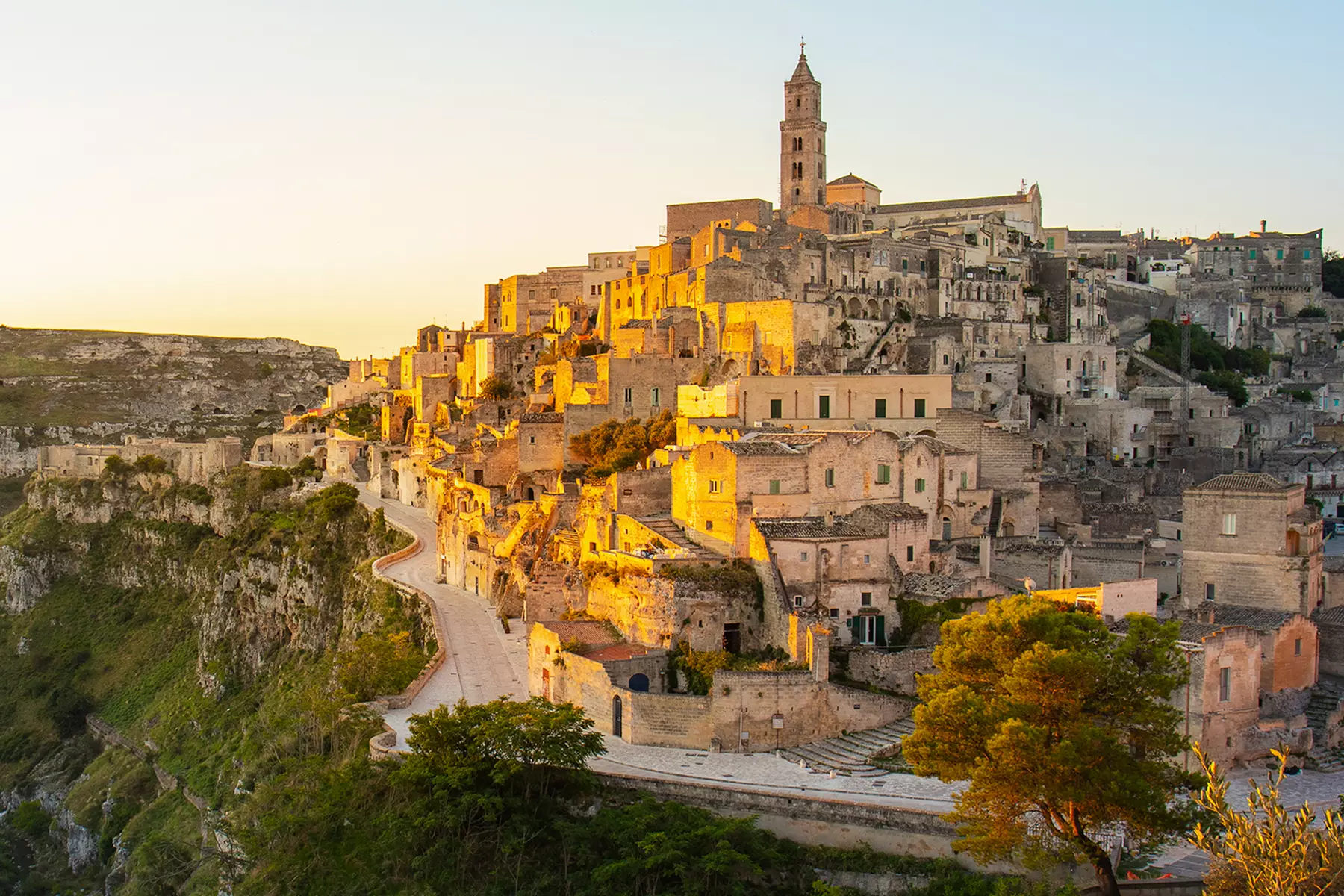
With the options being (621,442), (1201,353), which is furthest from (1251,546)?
(1201,353)

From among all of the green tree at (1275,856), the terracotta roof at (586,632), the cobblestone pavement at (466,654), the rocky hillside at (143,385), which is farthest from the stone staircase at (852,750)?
the rocky hillside at (143,385)

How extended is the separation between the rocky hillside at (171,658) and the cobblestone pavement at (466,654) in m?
0.97

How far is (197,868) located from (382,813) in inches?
493

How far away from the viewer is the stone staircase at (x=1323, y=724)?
25.4 metres

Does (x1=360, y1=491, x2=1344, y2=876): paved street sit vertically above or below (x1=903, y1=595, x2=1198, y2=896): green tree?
below

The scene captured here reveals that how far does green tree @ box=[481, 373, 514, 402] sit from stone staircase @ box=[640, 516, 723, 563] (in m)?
26.6

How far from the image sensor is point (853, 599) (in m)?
29.1

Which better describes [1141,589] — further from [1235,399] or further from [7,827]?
[7,827]

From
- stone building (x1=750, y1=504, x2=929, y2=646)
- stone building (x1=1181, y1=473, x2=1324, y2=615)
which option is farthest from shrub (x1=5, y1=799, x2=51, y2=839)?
stone building (x1=1181, y1=473, x2=1324, y2=615)

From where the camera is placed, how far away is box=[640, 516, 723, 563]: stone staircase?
30672 mm

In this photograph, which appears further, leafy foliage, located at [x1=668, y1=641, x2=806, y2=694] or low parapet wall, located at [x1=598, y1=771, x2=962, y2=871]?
leafy foliage, located at [x1=668, y1=641, x2=806, y2=694]

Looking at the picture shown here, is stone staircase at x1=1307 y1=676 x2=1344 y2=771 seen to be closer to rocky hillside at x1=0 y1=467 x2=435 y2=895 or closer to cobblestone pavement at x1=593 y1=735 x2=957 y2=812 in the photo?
cobblestone pavement at x1=593 y1=735 x2=957 y2=812

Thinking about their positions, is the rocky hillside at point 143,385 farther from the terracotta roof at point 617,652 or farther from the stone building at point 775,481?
the terracotta roof at point 617,652

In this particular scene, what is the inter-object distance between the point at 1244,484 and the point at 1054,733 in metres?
12.9
